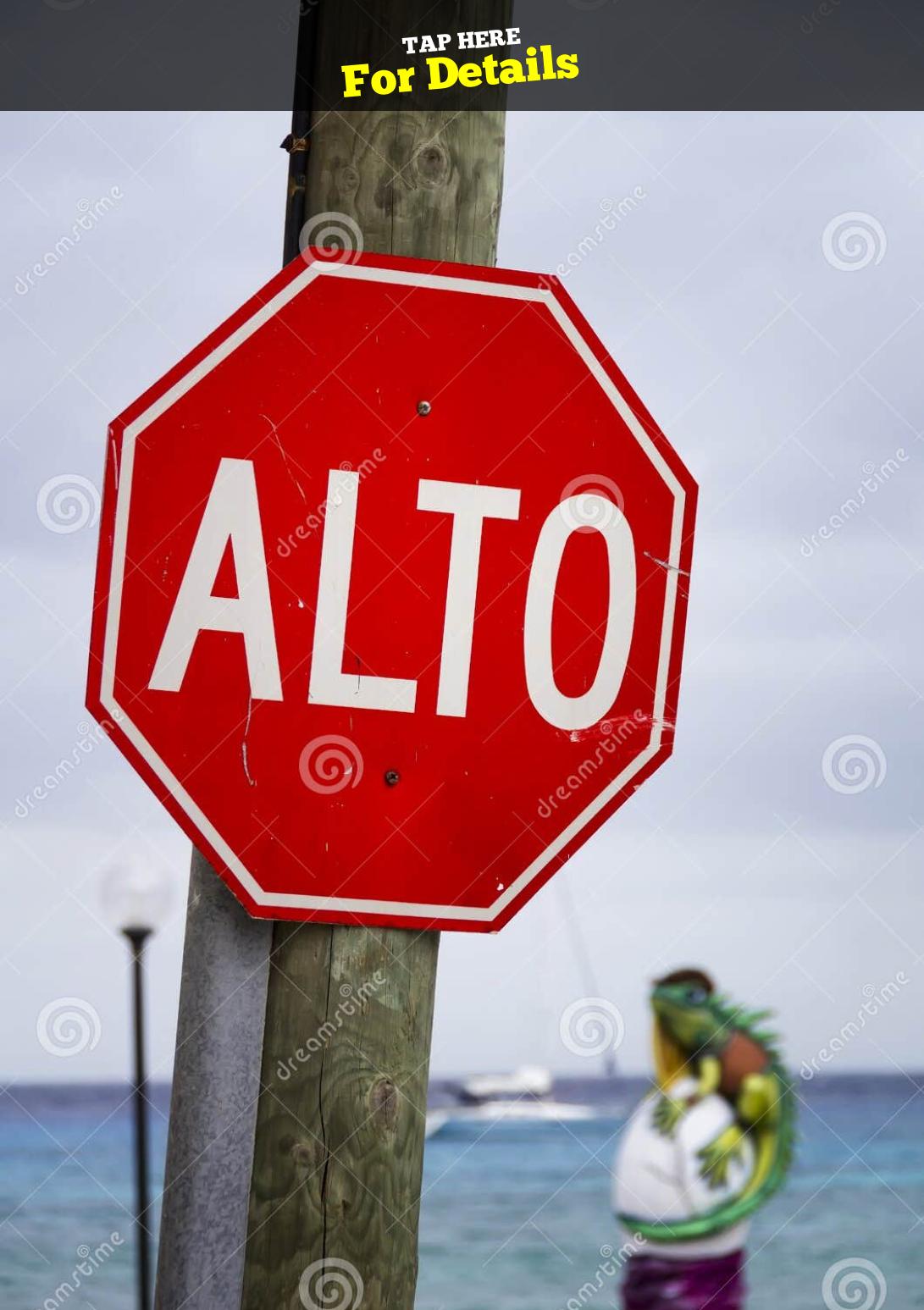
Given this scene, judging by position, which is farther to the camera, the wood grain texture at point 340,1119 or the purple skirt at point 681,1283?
the purple skirt at point 681,1283

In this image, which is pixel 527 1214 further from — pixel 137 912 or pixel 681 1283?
pixel 681 1283

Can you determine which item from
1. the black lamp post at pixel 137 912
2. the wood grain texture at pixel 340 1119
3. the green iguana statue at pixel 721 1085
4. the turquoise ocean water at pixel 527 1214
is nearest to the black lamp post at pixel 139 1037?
the black lamp post at pixel 137 912

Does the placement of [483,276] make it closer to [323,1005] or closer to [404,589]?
[404,589]

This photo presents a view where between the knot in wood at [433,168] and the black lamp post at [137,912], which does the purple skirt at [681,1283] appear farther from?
the knot in wood at [433,168]

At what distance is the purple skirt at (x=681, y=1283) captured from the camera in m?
4.50

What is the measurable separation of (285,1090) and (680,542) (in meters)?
0.90

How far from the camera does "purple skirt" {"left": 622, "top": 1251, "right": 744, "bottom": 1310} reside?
4504 mm

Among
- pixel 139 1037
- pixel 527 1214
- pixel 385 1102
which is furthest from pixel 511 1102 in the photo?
pixel 385 1102

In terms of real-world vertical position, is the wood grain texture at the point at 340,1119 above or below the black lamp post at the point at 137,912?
above

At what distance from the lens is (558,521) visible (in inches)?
80.2

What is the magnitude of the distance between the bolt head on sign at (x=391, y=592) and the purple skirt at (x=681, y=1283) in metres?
3.03

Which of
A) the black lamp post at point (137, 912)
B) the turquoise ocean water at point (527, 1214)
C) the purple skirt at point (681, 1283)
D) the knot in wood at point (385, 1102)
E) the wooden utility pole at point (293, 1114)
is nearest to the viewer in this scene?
the wooden utility pole at point (293, 1114)

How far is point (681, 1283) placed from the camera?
4.51 meters

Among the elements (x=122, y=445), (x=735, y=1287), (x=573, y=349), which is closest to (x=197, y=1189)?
(x=122, y=445)
